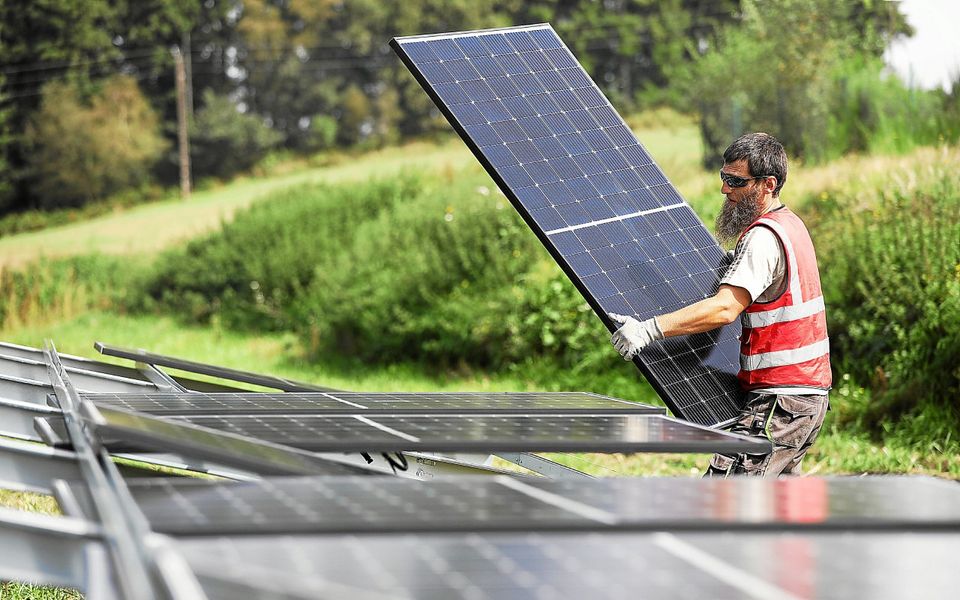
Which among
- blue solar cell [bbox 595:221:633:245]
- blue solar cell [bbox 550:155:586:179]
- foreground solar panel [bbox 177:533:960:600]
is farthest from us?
blue solar cell [bbox 550:155:586:179]

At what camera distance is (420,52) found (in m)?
6.02

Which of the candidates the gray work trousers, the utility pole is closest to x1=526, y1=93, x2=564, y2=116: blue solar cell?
the gray work trousers

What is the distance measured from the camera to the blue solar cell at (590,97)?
255 inches

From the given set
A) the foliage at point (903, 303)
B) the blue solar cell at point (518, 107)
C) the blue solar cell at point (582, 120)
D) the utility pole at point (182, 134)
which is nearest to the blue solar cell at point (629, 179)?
the blue solar cell at point (582, 120)

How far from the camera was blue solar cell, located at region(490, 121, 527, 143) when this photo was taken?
589 centimetres

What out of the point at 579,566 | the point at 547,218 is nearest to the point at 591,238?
the point at 547,218

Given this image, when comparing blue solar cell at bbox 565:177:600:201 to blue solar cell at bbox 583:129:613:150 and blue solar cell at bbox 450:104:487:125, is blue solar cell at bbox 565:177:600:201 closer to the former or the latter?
blue solar cell at bbox 583:129:613:150

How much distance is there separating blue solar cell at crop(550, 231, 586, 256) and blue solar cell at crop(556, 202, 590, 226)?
10cm

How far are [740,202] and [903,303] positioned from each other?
577cm

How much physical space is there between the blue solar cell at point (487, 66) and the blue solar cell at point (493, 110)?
0.24 m

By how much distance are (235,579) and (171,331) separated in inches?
830

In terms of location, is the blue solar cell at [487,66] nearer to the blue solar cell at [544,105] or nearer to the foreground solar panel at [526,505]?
the blue solar cell at [544,105]

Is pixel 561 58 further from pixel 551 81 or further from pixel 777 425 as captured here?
pixel 777 425

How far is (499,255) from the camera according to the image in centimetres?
1512
